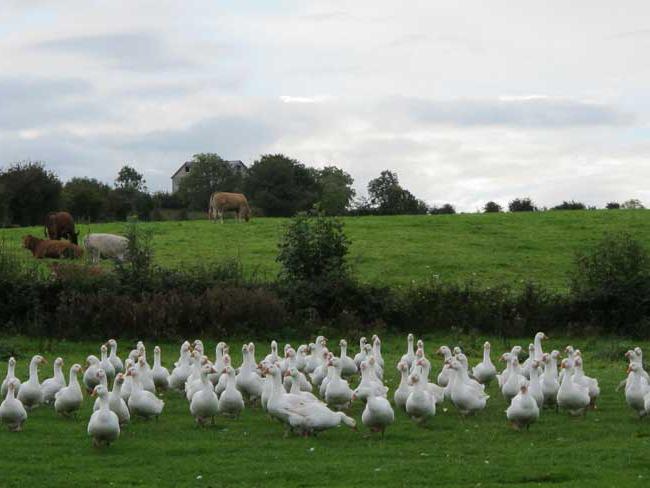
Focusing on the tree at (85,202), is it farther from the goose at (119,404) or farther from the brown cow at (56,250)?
the goose at (119,404)

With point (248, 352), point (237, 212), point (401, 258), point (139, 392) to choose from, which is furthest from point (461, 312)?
point (237, 212)

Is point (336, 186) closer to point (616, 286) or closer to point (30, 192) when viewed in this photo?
point (30, 192)

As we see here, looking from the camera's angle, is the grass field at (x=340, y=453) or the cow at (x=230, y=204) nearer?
the grass field at (x=340, y=453)

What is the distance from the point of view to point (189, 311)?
3080 centimetres

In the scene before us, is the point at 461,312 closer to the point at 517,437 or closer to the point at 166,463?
the point at 517,437

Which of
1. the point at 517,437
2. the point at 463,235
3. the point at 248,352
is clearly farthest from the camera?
the point at 463,235

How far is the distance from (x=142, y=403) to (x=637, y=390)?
786 cm

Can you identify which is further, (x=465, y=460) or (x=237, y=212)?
(x=237, y=212)

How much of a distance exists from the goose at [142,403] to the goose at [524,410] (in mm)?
5568

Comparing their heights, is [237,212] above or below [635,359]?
above

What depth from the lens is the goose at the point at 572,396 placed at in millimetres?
17672

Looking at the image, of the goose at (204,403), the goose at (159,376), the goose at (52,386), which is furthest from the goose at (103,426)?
the goose at (159,376)

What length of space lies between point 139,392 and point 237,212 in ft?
129

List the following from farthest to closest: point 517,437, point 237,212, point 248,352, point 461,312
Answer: point 237,212
point 461,312
point 248,352
point 517,437
